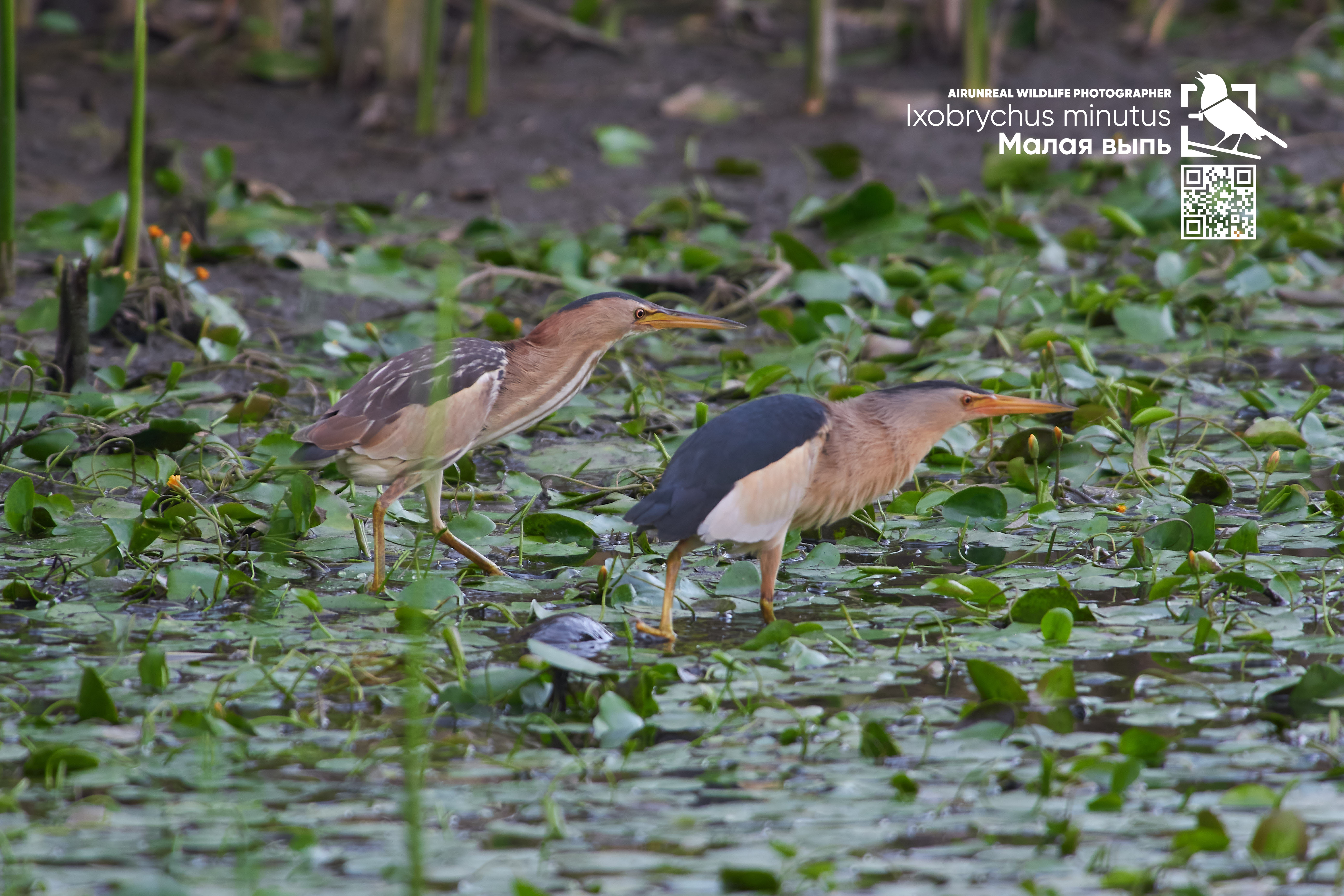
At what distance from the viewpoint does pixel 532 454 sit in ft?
17.3

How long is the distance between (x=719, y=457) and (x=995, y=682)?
37.2 inches

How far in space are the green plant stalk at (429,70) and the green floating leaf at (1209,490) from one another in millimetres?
5090

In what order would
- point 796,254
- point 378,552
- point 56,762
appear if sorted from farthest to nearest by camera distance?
point 796,254 < point 378,552 < point 56,762

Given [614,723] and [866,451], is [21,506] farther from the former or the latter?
[866,451]

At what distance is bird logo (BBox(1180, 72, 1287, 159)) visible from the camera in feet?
29.1

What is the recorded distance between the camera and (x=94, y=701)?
3074 mm

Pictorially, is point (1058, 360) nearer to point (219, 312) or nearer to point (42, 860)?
point (219, 312)

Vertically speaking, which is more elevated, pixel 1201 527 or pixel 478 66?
pixel 478 66

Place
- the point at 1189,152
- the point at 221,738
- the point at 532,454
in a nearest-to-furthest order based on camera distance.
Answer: the point at 221,738, the point at 532,454, the point at 1189,152

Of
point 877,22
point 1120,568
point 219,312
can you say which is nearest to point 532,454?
point 219,312

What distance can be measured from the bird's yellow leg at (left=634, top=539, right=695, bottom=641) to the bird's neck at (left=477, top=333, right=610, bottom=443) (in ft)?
2.62

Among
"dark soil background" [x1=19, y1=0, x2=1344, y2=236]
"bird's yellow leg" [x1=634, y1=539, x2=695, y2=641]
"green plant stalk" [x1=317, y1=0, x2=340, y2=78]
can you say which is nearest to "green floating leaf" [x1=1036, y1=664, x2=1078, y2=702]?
"bird's yellow leg" [x1=634, y1=539, x2=695, y2=641]

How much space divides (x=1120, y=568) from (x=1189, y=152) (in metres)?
5.06

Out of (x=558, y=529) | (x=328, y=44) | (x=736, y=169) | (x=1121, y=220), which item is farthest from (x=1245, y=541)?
(x=328, y=44)
